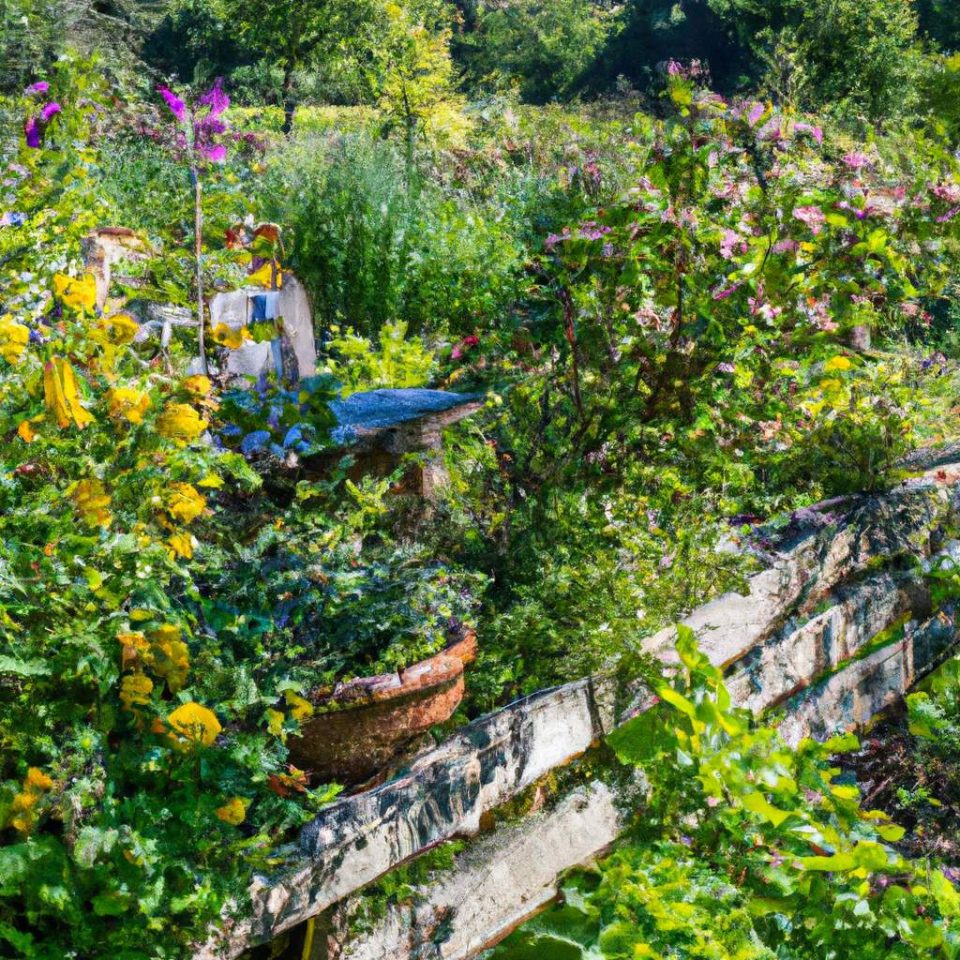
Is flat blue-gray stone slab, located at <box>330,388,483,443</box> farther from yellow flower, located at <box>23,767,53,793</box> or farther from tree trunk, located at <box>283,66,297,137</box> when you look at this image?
tree trunk, located at <box>283,66,297,137</box>

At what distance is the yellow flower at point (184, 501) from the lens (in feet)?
Answer: 6.86

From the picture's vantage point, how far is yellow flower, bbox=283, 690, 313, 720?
6.65 ft

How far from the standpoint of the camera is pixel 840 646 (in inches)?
128

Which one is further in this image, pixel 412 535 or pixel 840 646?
pixel 840 646

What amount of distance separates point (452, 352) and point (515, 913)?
3158mm

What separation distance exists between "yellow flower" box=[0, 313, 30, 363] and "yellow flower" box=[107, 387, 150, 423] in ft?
0.61

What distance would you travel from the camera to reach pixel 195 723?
6.26 feet

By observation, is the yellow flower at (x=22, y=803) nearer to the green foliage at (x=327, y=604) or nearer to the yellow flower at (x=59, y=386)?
the green foliage at (x=327, y=604)

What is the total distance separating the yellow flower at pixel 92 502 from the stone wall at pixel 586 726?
0.69 meters

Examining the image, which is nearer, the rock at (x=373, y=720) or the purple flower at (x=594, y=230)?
the rock at (x=373, y=720)

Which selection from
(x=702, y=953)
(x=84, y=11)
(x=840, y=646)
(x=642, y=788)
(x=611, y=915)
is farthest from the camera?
(x=84, y=11)

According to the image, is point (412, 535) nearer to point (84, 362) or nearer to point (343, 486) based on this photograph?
point (343, 486)

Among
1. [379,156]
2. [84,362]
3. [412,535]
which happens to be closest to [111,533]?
[84,362]

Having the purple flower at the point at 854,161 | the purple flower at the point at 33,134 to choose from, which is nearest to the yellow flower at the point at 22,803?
the purple flower at the point at 33,134
